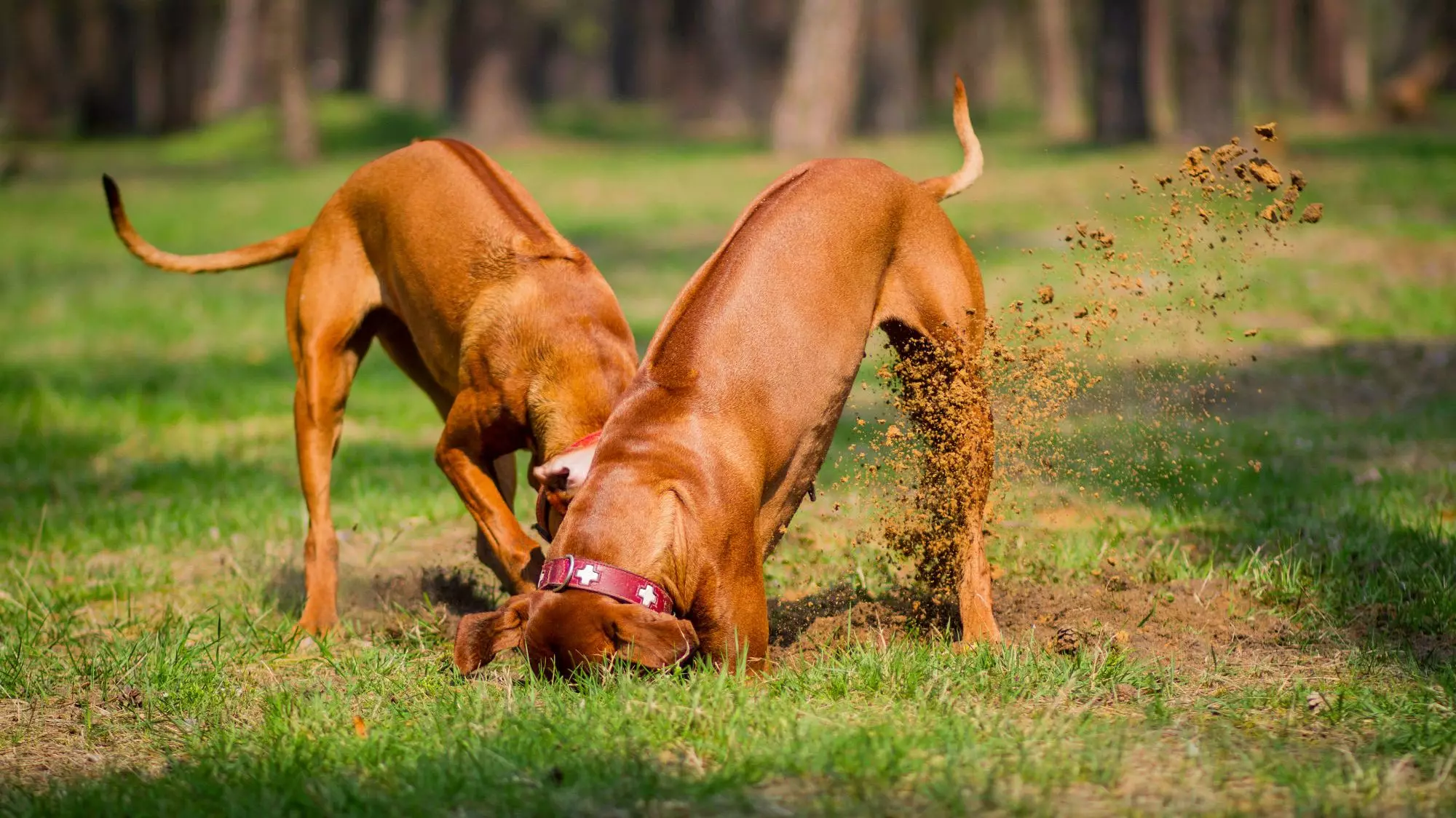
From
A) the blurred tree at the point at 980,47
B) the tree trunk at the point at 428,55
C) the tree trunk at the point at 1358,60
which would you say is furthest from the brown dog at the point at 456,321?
the tree trunk at the point at 428,55

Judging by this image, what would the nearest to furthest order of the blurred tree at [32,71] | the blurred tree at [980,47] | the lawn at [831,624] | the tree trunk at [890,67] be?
the lawn at [831,624] < the tree trunk at [890,67] < the blurred tree at [32,71] < the blurred tree at [980,47]

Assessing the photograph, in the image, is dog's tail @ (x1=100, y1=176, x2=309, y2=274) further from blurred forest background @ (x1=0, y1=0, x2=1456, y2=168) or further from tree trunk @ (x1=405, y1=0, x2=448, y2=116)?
tree trunk @ (x1=405, y1=0, x2=448, y2=116)

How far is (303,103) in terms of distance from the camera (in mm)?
27719

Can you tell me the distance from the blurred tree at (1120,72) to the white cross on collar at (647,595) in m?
21.3

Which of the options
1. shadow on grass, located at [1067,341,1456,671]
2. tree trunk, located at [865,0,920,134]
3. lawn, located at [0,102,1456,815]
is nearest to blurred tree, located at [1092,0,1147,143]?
tree trunk, located at [865,0,920,134]

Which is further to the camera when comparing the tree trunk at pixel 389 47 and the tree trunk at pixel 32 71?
the tree trunk at pixel 389 47

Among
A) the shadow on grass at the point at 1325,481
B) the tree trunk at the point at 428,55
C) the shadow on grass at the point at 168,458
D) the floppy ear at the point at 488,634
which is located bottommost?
the tree trunk at the point at 428,55

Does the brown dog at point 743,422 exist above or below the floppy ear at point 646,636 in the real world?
above

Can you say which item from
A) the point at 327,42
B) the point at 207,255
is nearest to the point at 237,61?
the point at 327,42

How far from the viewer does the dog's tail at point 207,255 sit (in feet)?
19.6

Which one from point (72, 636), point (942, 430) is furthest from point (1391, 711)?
point (72, 636)

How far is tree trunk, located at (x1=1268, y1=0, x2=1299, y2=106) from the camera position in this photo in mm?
42062

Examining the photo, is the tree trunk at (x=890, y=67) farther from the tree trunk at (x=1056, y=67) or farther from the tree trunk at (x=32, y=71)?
the tree trunk at (x=32, y=71)

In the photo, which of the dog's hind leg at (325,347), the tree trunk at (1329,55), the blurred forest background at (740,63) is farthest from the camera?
the tree trunk at (1329,55)
